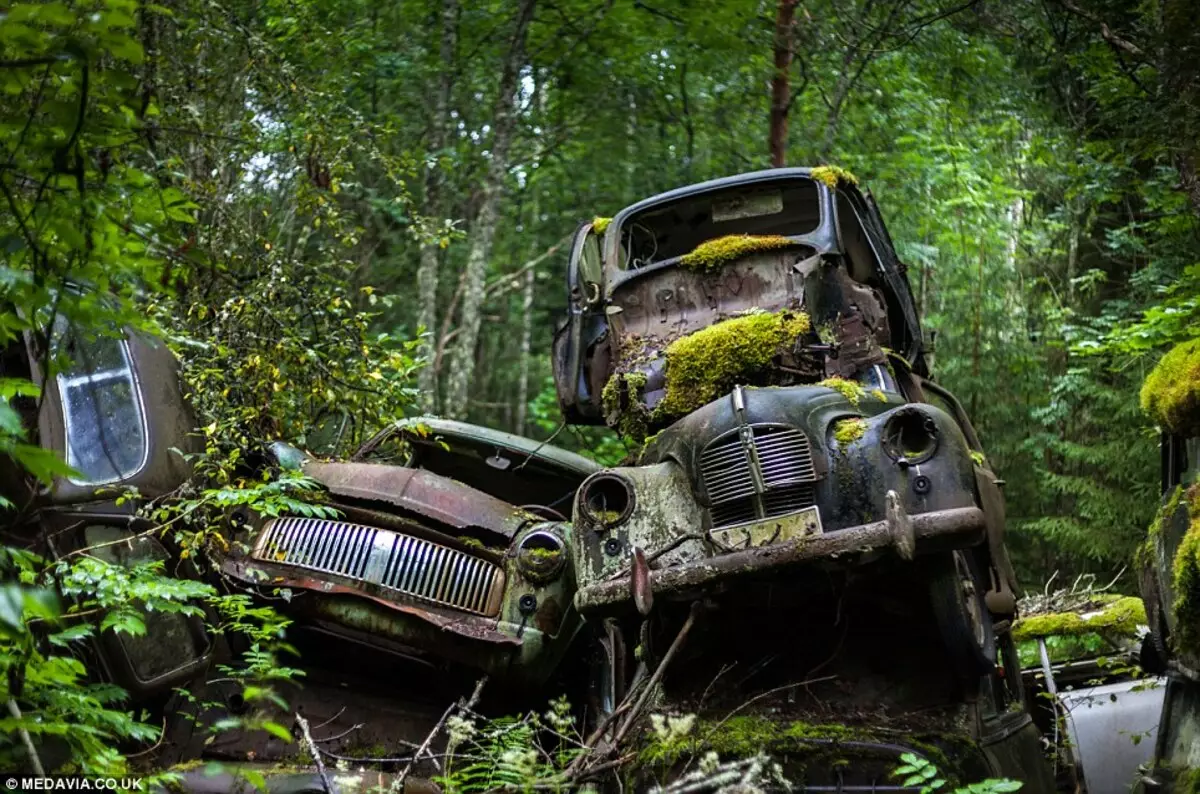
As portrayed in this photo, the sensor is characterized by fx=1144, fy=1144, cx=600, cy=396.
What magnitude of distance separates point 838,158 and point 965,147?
75.5 inches

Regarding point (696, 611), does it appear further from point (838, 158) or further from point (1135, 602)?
point (838, 158)

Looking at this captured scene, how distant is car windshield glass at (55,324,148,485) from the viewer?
17.6ft

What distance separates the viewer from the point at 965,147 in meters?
15.4

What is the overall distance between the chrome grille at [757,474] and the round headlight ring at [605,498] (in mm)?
370

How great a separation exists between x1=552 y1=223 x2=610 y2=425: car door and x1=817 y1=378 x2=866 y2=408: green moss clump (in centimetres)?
203

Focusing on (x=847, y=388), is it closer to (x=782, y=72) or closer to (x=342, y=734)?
(x=342, y=734)

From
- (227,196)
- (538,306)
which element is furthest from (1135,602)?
(538,306)

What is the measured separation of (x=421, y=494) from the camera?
6.51 metres

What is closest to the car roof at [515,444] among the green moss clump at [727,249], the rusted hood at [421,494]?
the rusted hood at [421,494]

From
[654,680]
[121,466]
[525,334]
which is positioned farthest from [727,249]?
[525,334]

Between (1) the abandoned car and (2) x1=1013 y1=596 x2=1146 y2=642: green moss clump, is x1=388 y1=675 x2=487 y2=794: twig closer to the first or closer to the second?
(1) the abandoned car

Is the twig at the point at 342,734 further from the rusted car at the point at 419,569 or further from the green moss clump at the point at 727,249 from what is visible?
the green moss clump at the point at 727,249

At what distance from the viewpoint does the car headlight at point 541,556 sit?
6.23m

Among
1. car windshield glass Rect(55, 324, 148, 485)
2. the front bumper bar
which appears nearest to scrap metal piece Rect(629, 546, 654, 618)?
the front bumper bar
